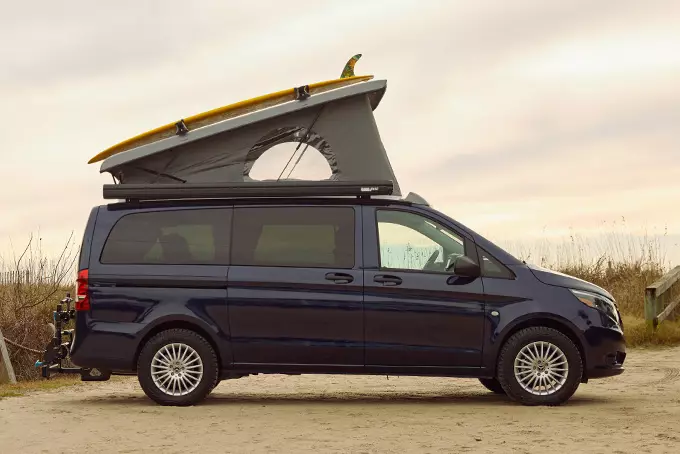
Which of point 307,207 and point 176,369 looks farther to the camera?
point 307,207

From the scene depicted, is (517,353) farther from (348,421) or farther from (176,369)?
(176,369)

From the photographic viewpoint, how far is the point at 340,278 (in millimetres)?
10547

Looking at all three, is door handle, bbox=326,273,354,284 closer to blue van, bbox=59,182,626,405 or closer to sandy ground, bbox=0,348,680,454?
blue van, bbox=59,182,626,405

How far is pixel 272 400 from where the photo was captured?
11.5 m

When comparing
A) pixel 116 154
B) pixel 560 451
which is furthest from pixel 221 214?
pixel 560 451

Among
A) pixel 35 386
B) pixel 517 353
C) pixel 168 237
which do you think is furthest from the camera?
pixel 35 386

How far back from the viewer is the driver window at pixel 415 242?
10609 millimetres

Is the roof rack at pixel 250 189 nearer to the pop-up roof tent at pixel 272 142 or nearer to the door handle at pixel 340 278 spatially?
the pop-up roof tent at pixel 272 142

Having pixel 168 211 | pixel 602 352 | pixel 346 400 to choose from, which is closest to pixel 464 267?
pixel 602 352

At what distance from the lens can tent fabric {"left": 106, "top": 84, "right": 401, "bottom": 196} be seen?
11258 millimetres

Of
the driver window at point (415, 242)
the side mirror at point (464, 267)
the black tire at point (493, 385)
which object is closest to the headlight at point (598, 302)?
the side mirror at point (464, 267)

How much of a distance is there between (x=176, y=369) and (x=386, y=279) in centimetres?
227

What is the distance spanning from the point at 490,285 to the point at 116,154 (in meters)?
4.07

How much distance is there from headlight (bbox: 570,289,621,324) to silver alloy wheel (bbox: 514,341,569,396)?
1.88ft
